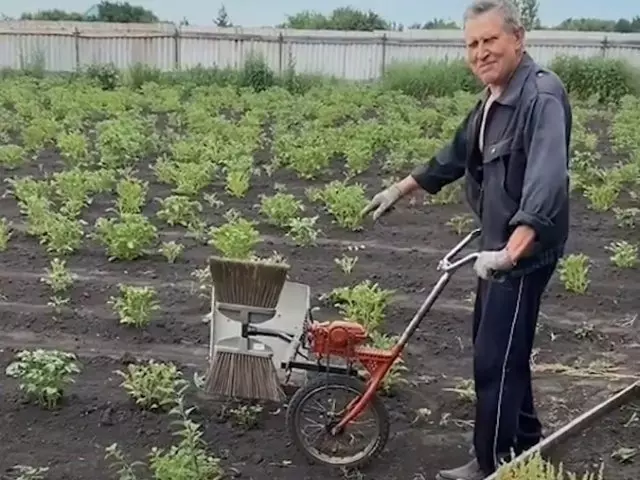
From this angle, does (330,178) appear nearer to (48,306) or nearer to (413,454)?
(48,306)

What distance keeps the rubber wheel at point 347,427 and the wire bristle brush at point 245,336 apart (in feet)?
0.27

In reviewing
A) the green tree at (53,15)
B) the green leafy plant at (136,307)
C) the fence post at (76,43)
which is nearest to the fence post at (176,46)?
the fence post at (76,43)

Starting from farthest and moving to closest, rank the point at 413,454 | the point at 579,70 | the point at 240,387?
the point at 579,70, the point at 413,454, the point at 240,387

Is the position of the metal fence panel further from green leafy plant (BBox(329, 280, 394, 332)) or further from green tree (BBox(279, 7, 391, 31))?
green leafy plant (BBox(329, 280, 394, 332))

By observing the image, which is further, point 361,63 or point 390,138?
point 361,63

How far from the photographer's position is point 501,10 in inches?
138

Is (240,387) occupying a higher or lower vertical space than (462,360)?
higher

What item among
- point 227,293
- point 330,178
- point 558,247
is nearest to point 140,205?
point 330,178

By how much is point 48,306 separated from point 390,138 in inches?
272

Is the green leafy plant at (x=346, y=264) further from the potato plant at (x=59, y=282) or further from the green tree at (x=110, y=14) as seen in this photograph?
the green tree at (x=110, y=14)

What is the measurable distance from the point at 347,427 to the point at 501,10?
5.66 ft

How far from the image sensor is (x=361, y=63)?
2489 cm

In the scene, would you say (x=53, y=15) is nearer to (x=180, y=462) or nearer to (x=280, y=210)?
(x=280, y=210)

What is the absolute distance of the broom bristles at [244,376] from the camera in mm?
4004
